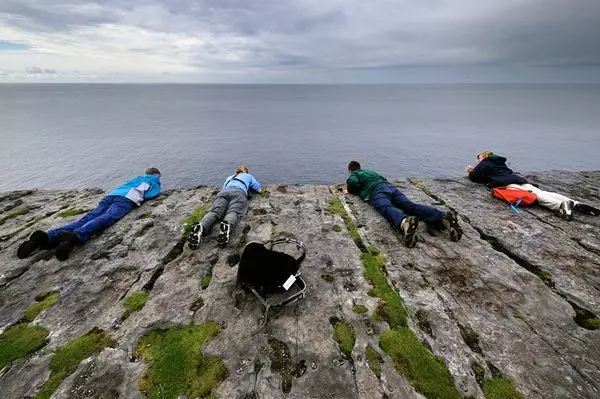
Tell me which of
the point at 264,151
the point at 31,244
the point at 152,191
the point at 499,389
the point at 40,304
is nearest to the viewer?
the point at 499,389

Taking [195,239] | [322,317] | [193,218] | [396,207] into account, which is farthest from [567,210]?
[193,218]

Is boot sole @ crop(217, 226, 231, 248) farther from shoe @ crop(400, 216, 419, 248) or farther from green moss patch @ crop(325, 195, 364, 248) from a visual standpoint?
shoe @ crop(400, 216, 419, 248)

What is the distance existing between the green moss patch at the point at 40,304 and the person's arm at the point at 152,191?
6.86 m

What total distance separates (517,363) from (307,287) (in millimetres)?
4846

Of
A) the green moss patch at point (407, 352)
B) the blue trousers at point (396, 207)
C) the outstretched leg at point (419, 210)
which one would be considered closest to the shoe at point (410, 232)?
the blue trousers at point (396, 207)

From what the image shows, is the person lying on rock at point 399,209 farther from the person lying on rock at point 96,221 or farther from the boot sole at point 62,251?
the boot sole at point 62,251

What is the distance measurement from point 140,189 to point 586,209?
1928 centimetres

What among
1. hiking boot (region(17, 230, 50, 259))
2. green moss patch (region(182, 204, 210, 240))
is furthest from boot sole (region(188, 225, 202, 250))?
hiking boot (region(17, 230, 50, 259))

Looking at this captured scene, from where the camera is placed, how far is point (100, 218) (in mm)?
11711

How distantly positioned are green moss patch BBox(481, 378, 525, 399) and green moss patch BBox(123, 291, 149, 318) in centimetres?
788

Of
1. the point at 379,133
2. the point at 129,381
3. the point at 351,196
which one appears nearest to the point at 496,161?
the point at 351,196

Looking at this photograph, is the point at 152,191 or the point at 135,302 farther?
the point at 152,191

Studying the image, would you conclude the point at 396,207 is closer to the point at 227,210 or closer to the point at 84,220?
the point at 227,210

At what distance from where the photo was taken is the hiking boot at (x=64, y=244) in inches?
384
